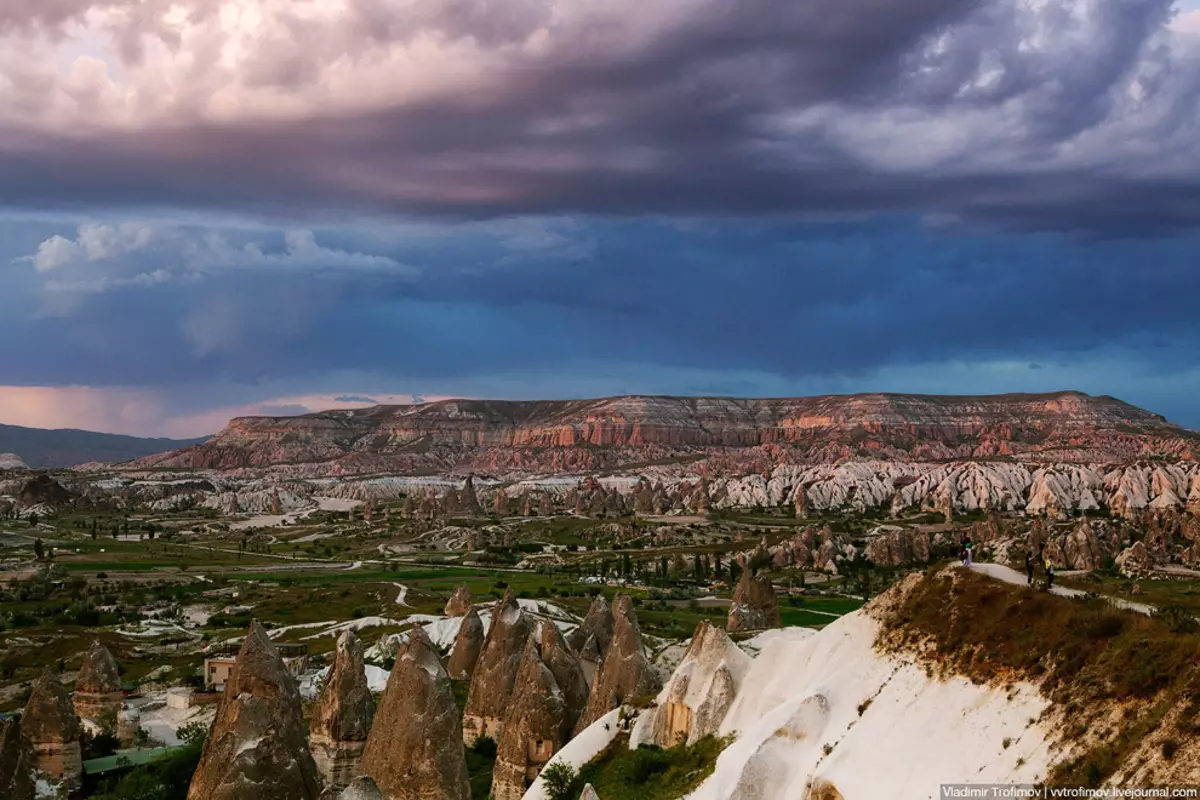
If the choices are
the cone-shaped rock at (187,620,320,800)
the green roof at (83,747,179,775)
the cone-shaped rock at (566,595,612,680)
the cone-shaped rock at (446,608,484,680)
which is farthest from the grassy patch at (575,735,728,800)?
the cone-shaped rock at (446,608,484,680)

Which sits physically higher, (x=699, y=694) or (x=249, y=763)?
(x=699, y=694)

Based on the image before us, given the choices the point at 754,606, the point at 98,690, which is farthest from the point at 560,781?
the point at 754,606

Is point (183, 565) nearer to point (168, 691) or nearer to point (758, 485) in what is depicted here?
point (168, 691)

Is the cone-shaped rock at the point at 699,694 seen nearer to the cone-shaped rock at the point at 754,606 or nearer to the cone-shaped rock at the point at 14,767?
the cone-shaped rock at the point at 14,767

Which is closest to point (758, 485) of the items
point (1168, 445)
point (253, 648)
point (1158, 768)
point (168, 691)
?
point (1168, 445)

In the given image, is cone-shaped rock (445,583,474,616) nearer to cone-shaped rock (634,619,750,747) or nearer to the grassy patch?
the grassy patch

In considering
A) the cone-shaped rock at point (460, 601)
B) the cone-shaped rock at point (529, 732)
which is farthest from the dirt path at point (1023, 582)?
the cone-shaped rock at point (460, 601)

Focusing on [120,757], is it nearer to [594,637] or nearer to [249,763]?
[594,637]
